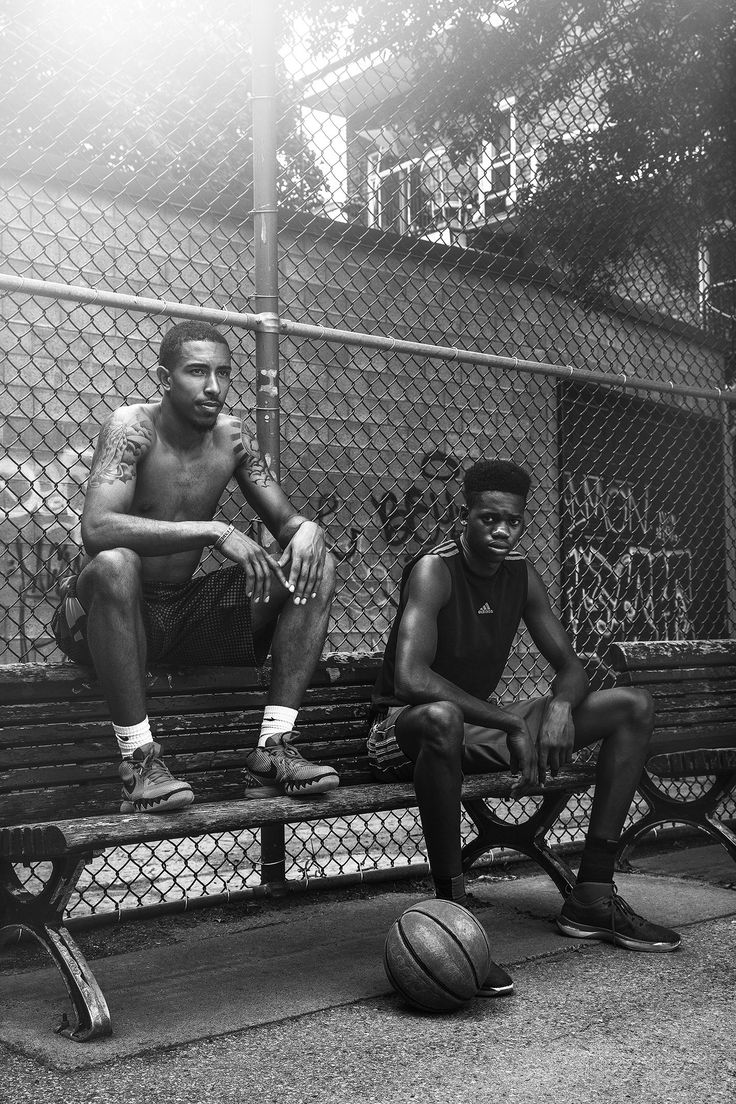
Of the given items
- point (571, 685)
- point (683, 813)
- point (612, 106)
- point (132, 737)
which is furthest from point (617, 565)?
point (132, 737)

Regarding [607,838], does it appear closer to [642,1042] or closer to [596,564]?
[642,1042]

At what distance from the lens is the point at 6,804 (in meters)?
3.13

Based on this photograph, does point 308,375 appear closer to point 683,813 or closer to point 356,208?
point 356,208

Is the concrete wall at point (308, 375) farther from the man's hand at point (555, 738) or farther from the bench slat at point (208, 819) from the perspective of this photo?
the bench slat at point (208, 819)

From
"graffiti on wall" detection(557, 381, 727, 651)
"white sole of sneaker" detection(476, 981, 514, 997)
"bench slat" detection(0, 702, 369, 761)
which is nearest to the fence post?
"bench slat" detection(0, 702, 369, 761)

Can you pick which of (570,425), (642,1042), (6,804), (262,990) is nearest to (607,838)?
(642,1042)

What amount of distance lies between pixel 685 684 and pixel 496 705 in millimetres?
1552

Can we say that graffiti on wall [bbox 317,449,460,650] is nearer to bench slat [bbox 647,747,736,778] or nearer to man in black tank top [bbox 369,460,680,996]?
bench slat [bbox 647,747,736,778]

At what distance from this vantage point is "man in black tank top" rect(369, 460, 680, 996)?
3.58 meters

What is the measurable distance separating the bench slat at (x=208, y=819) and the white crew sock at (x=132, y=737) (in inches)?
10.1

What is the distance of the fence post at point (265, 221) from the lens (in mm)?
4090

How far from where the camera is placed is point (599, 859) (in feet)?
11.9

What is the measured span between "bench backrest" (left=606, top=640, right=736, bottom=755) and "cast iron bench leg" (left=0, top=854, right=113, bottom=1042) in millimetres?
2563

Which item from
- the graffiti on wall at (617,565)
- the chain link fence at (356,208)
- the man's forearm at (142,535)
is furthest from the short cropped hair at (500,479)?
the graffiti on wall at (617,565)
